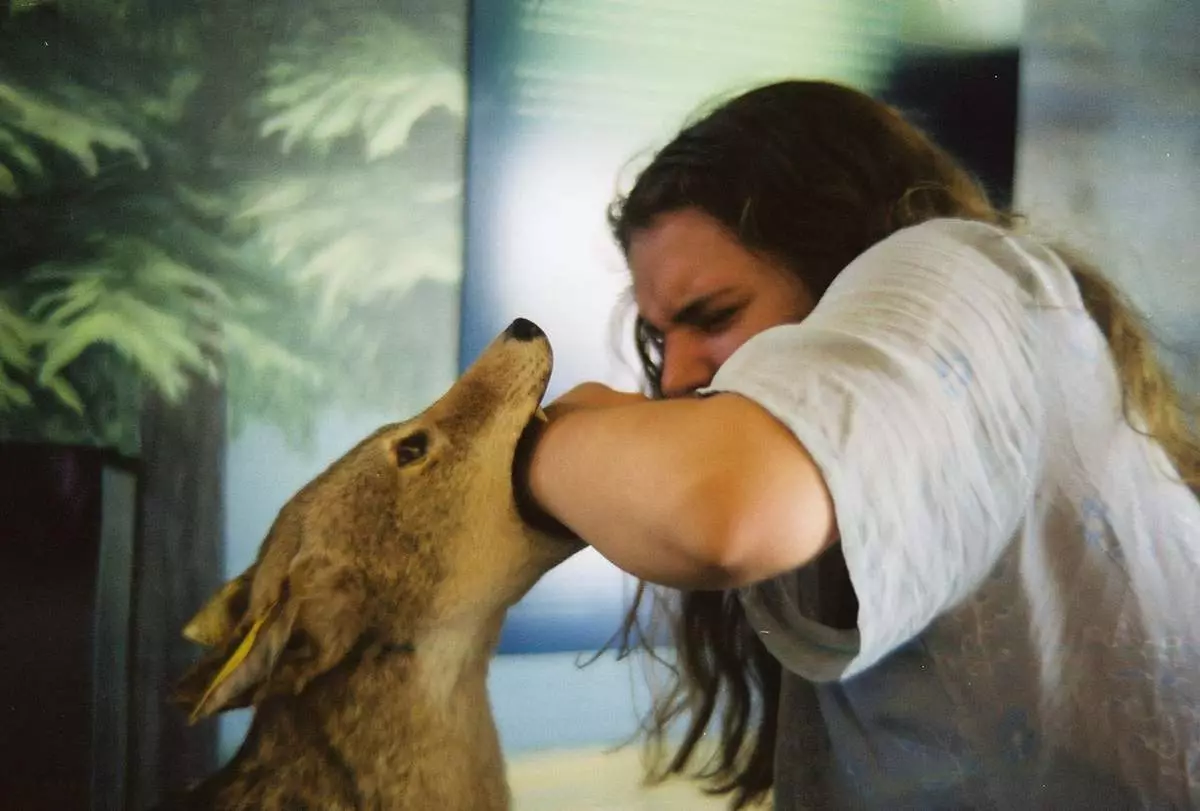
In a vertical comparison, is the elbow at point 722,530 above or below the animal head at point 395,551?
above

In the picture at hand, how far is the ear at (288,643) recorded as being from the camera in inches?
25.9

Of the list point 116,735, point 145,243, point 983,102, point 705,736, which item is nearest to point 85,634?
point 116,735

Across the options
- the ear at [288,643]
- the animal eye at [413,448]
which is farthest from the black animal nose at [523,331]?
the ear at [288,643]

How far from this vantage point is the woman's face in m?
0.80

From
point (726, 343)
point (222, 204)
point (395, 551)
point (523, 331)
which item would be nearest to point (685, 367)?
point (726, 343)

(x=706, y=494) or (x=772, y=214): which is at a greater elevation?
(x=772, y=214)

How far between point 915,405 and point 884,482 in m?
0.04

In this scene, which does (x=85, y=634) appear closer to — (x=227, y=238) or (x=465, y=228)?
(x=227, y=238)

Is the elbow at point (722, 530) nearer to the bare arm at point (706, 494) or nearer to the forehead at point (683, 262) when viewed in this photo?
the bare arm at point (706, 494)

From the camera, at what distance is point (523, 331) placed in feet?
2.50

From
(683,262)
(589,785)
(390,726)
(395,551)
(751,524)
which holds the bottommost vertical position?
(589,785)

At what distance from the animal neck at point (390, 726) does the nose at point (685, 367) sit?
0.84ft

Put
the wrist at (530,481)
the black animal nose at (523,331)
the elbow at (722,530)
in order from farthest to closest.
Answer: the black animal nose at (523,331) < the wrist at (530,481) < the elbow at (722,530)

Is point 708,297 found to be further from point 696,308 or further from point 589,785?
point 589,785
